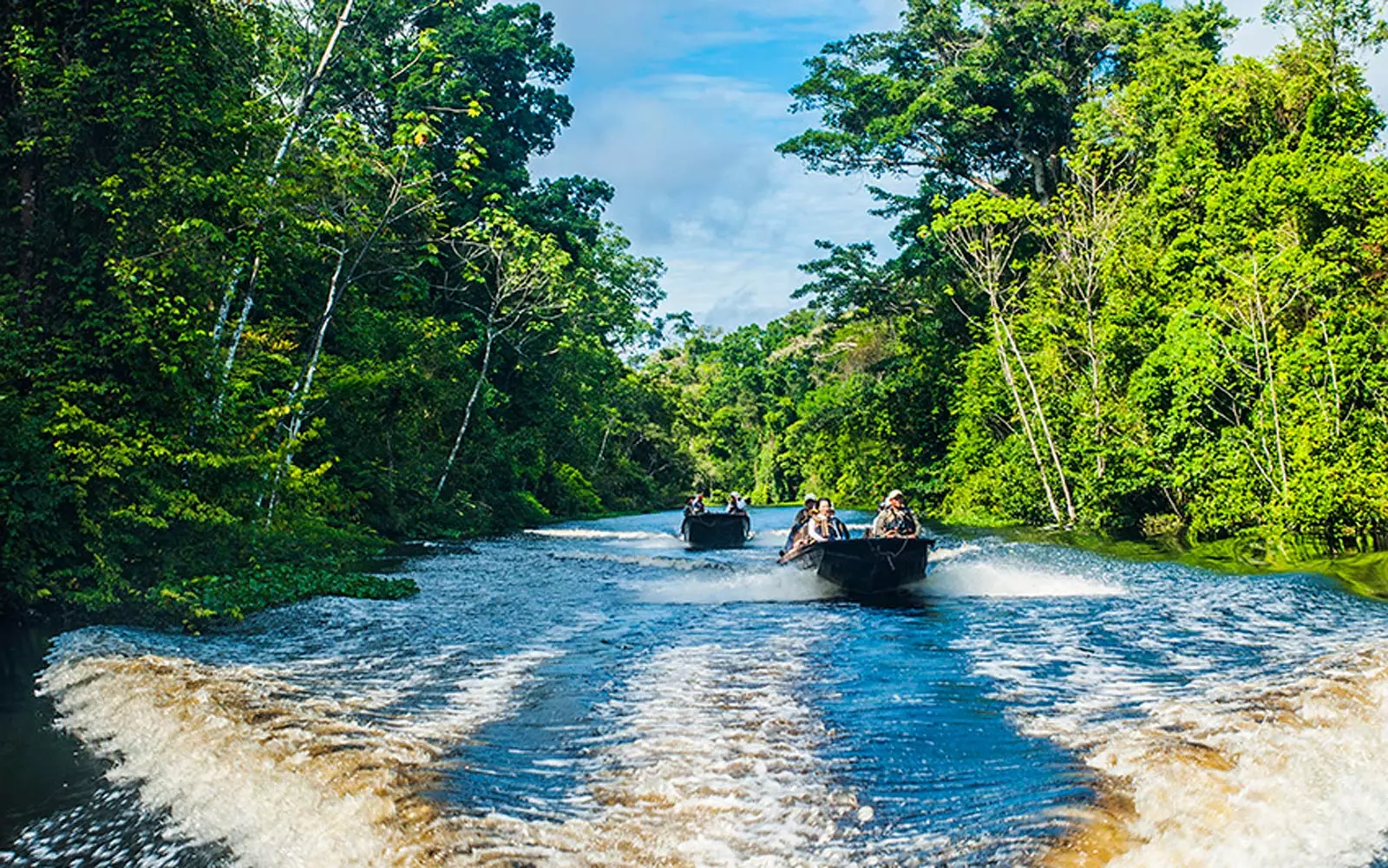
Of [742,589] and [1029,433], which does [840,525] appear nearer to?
[742,589]

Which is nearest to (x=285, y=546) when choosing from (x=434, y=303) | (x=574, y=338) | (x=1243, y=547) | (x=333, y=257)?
(x=333, y=257)

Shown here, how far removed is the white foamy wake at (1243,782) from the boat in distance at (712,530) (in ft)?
63.4

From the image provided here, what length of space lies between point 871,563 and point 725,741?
840 centimetres

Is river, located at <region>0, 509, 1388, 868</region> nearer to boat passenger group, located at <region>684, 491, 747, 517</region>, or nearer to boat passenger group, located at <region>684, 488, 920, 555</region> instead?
boat passenger group, located at <region>684, 488, 920, 555</region>

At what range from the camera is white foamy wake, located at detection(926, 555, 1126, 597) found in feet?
48.5

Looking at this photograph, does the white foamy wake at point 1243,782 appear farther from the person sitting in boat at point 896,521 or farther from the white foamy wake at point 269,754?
the person sitting in boat at point 896,521

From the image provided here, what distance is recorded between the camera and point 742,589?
1677 cm

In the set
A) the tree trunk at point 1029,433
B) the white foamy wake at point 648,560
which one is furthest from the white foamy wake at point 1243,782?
the tree trunk at point 1029,433

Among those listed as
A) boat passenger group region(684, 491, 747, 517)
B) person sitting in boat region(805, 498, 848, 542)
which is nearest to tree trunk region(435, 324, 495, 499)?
boat passenger group region(684, 491, 747, 517)

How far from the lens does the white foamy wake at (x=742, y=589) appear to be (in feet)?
50.3

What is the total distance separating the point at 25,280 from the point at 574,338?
3074 centimetres

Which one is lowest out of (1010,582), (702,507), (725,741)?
(725,741)

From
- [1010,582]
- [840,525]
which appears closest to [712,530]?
[840,525]

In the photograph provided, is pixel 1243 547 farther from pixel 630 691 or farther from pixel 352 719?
pixel 352 719
